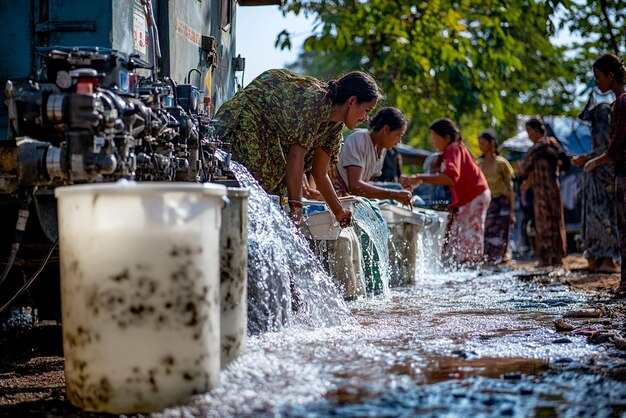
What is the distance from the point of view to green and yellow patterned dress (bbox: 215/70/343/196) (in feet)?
20.0

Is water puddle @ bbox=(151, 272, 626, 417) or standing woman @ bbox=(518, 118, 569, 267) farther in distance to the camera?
standing woman @ bbox=(518, 118, 569, 267)

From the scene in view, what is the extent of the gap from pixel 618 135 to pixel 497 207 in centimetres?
581

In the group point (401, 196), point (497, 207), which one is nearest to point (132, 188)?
point (401, 196)

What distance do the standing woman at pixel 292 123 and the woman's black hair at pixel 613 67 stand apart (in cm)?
279

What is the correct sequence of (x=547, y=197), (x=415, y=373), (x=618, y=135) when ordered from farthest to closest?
(x=547, y=197) < (x=618, y=135) < (x=415, y=373)

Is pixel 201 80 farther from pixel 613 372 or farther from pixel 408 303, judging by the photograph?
pixel 613 372

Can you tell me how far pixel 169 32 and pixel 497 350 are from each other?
3364 mm

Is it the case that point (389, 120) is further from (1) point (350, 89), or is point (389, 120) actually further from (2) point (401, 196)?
(1) point (350, 89)

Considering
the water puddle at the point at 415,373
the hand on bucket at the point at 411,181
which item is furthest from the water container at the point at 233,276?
the hand on bucket at the point at 411,181

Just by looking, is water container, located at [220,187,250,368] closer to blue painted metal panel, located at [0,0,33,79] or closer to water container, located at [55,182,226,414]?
water container, located at [55,182,226,414]

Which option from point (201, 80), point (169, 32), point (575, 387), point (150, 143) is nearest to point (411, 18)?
point (201, 80)

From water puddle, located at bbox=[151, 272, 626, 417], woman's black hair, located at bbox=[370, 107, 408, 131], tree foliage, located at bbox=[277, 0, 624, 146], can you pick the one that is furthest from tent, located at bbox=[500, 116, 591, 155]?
water puddle, located at bbox=[151, 272, 626, 417]

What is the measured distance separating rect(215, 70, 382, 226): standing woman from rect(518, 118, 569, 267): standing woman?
6.08 meters

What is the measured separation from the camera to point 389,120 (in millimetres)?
8578
